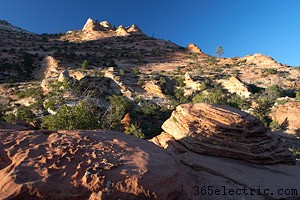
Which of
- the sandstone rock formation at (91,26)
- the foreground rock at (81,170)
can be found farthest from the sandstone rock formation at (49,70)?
the sandstone rock formation at (91,26)

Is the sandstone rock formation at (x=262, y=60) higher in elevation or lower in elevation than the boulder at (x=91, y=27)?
lower

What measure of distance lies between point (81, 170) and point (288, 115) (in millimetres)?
36670

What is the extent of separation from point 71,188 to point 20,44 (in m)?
76.3

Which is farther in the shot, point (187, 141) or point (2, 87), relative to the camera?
point (2, 87)

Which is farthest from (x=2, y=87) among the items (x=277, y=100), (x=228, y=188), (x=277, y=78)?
(x=277, y=78)

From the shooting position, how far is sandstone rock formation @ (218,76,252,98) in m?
44.8

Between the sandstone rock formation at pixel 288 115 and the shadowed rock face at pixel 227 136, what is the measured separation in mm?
23889

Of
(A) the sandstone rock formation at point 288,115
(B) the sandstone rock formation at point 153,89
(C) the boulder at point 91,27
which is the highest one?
(C) the boulder at point 91,27

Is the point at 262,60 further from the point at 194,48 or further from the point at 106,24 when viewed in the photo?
the point at 106,24

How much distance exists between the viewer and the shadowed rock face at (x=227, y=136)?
11938 mm

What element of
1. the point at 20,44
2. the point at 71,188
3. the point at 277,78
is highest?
the point at 20,44

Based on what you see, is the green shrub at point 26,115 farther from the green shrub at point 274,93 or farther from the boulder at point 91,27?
the boulder at point 91,27

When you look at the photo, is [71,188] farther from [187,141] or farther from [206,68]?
[206,68]

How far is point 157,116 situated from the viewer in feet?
110
